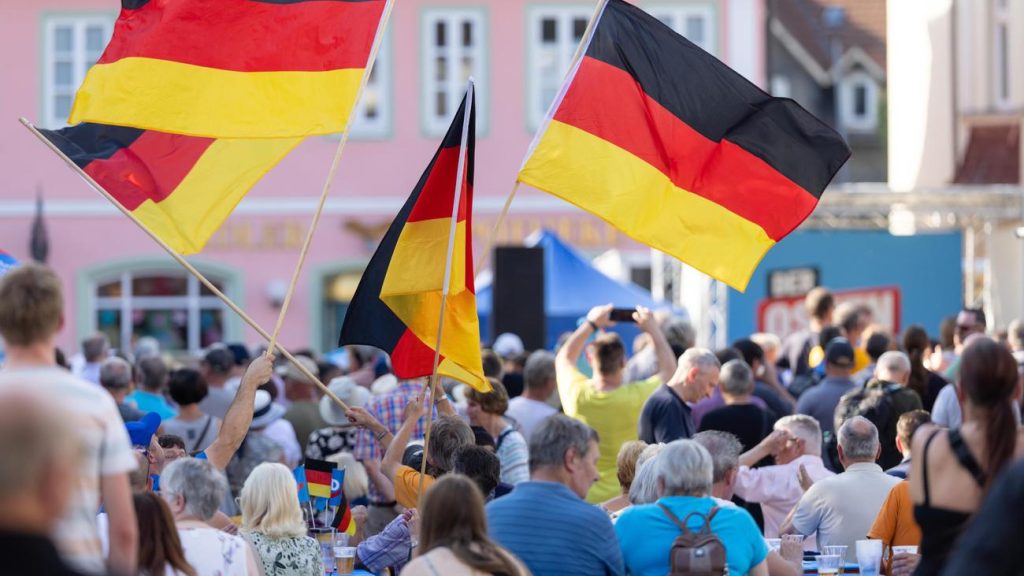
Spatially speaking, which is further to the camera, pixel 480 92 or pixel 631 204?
pixel 480 92

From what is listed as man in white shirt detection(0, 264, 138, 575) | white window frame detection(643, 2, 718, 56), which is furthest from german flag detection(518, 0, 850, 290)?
white window frame detection(643, 2, 718, 56)

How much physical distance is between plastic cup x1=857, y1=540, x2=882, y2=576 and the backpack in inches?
46.8

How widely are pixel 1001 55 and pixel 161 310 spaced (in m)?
13.5

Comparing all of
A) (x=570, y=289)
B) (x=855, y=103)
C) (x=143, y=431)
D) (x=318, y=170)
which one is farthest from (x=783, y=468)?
(x=855, y=103)

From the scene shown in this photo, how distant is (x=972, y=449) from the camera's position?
5.43 m

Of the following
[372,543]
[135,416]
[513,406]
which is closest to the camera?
[372,543]

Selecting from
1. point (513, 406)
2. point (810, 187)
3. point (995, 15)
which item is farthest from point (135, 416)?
point (995, 15)

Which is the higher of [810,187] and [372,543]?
[810,187]

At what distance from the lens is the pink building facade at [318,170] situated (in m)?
26.1

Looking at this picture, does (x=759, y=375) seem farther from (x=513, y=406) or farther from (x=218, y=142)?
(x=218, y=142)

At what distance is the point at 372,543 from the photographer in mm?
7512

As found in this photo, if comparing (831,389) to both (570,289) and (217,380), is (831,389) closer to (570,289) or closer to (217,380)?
(217,380)

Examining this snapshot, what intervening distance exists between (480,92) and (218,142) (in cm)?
1825

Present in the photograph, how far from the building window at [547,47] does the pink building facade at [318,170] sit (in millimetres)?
21
